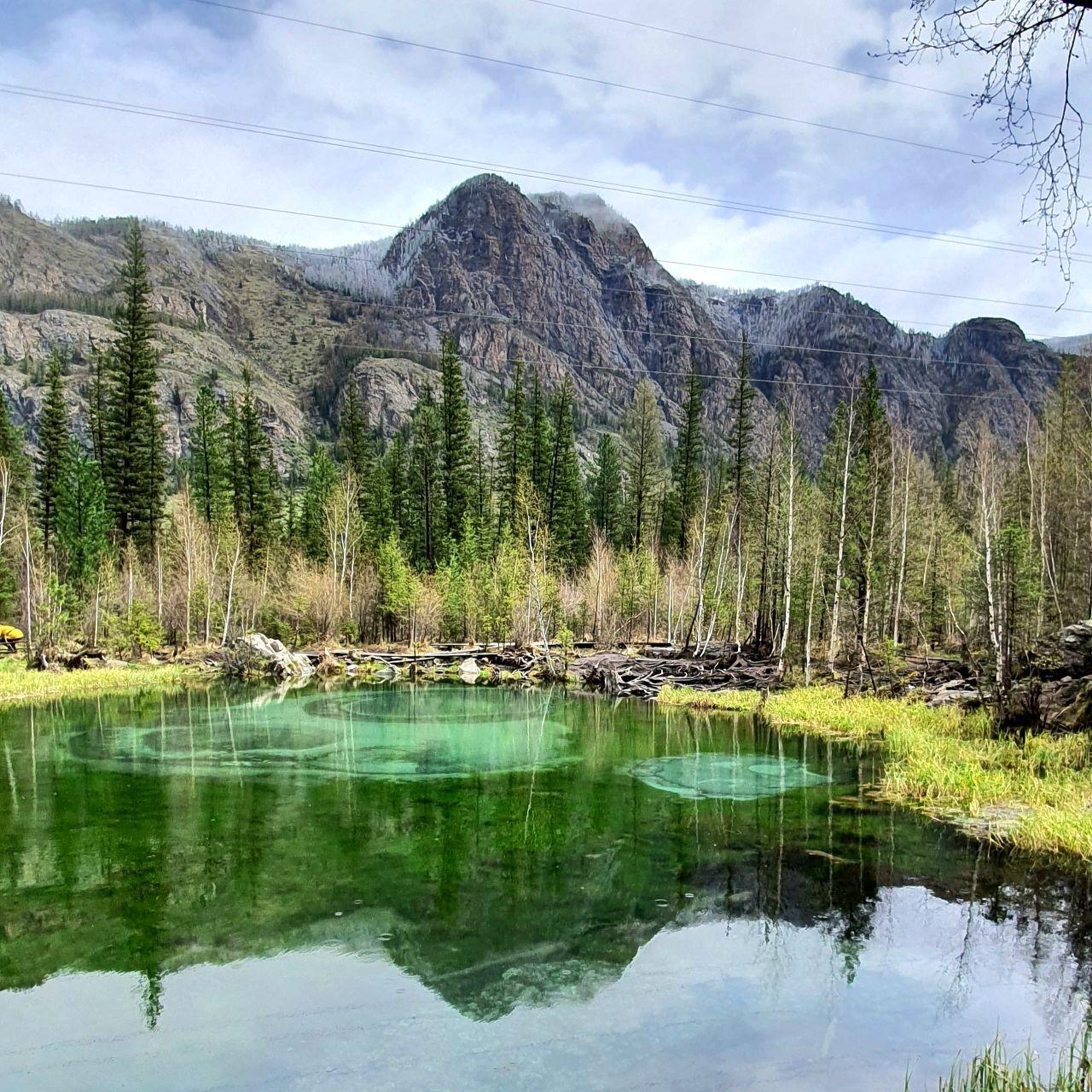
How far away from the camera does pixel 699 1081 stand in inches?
205

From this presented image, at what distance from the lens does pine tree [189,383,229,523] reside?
49969mm

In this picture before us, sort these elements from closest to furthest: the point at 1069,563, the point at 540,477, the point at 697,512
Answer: the point at 1069,563 < the point at 697,512 < the point at 540,477

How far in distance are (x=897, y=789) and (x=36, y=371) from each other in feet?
511

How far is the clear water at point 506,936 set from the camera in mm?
5539

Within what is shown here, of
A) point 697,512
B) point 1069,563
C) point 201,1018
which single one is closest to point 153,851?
point 201,1018

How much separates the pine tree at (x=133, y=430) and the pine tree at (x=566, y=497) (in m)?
25.5

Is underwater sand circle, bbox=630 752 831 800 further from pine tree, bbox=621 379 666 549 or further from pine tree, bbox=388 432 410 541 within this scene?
pine tree, bbox=621 379 666 549

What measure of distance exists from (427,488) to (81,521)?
69.0 feet

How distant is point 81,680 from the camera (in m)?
27.2

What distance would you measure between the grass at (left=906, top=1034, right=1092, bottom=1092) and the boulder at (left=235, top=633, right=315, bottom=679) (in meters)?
30.1

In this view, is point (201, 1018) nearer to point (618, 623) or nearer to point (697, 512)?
point (618, 623)

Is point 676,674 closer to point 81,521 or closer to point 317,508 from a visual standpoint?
point 317,508

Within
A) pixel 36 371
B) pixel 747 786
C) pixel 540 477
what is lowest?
pixel 747 786

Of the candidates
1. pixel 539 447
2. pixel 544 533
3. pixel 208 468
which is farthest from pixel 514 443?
pixel 208 468
